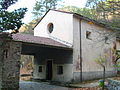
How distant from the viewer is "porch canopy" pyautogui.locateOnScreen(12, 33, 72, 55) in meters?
12.4

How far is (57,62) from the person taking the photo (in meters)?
17.3

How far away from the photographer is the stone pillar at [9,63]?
36.1 feet

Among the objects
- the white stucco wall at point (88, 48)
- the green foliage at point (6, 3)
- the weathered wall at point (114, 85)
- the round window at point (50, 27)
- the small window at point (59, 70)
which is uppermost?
the round window at point (50, 27)

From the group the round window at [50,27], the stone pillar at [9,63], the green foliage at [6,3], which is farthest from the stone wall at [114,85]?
the round window at [50,27]

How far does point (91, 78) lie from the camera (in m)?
17.8

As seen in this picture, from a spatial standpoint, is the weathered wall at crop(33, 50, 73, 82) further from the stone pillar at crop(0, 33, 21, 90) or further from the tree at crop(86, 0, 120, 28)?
the tree at crop(86, 0, 120, 28)

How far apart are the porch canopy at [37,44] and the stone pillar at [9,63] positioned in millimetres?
569

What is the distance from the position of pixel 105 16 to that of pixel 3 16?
16.8 feet

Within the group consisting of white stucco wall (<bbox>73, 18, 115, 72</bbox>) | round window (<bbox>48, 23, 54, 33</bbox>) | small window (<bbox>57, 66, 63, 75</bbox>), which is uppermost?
round window (<bbox>48, 23, 54, 33</bbox>)

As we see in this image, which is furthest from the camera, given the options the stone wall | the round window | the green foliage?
the round window

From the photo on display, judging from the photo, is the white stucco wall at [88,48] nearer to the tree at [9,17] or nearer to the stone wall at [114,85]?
the stone wall at [114,85]

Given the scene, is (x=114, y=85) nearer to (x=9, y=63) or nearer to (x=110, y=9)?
(x=110, y=9)

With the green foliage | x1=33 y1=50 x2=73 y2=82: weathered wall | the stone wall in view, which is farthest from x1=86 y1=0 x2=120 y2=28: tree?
x1=33 y1=50 x2=73 y2=82: weathered wall

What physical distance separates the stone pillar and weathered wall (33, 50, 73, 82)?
18.9ft
